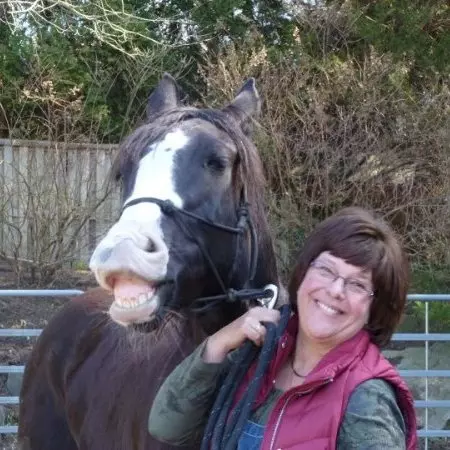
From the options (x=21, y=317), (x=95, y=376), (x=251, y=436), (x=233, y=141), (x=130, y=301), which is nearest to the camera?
(x=251, y=436)

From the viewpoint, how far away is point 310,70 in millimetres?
8648

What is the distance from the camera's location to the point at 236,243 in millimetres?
2531

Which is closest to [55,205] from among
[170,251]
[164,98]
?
[164,98]

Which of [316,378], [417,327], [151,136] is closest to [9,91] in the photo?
[417,327]

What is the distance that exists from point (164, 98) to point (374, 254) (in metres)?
1.25

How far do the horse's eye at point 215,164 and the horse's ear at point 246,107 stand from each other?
13.8 inches

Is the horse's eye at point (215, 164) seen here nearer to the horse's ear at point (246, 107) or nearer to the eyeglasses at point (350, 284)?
the horse's ear at point (246, 107)

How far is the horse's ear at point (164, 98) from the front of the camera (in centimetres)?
286

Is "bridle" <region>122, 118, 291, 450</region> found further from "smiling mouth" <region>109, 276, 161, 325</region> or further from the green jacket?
"smiling mouth" <region>109, 276, 161, 325</region>

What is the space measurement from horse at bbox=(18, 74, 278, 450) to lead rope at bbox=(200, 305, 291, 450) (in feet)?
0.96

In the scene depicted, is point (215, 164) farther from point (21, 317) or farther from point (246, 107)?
point (21, 317)

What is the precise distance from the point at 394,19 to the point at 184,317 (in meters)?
7.41

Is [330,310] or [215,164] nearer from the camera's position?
[330,310]

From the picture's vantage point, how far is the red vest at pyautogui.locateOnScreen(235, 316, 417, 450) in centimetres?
175
